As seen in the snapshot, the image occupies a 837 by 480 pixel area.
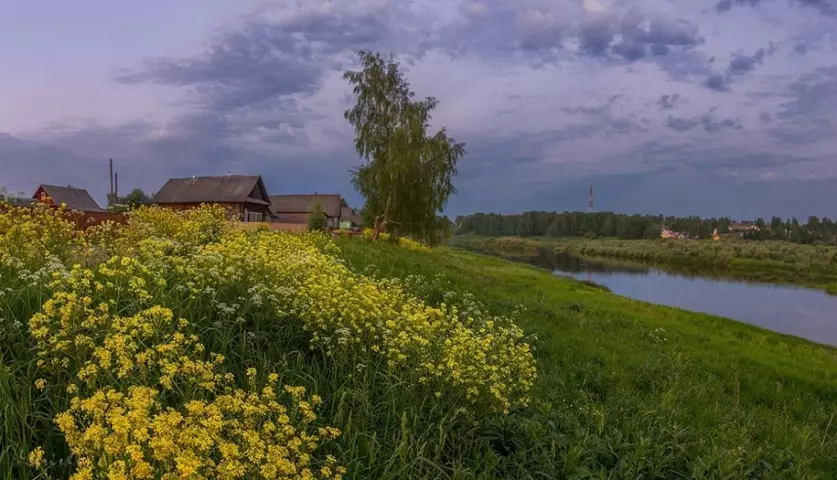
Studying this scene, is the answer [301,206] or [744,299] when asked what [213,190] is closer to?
[301,206]

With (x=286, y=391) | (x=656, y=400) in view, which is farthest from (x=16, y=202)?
(x=656, y=400)

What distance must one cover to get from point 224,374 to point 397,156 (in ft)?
83.1

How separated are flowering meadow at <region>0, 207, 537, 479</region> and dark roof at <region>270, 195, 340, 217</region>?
66743 millimetres

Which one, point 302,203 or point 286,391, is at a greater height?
point 302,203

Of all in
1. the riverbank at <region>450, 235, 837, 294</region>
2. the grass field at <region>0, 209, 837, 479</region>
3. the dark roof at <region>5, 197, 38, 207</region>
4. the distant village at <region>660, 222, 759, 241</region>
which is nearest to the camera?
the grass field at <region>0, 209, 837, 479</region>

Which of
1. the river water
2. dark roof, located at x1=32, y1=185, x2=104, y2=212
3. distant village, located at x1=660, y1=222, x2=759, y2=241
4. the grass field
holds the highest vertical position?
dark roof, located at x1=32, y1=185, x2=104, y2=212

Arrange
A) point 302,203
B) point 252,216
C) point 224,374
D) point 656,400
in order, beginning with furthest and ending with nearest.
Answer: point 302,203 < point 252,216 < point 656,400 < point 224,374

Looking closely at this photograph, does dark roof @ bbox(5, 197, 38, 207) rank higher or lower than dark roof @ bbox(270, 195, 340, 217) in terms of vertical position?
lower

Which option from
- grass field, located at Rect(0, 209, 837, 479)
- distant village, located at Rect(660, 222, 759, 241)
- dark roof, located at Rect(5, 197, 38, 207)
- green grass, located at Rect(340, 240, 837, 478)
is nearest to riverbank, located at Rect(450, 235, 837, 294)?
distant village, located at Rect(660, 222, 759, 241)

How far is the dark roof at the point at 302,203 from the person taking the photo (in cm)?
7306

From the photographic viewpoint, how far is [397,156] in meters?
28.9

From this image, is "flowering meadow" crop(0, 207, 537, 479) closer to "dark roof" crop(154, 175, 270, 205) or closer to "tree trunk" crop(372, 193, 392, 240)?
"tree trunk" crop(372, 193, 392, 240)

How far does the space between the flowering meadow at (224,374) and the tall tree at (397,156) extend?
22.8m

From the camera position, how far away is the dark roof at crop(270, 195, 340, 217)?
73.1 metres
